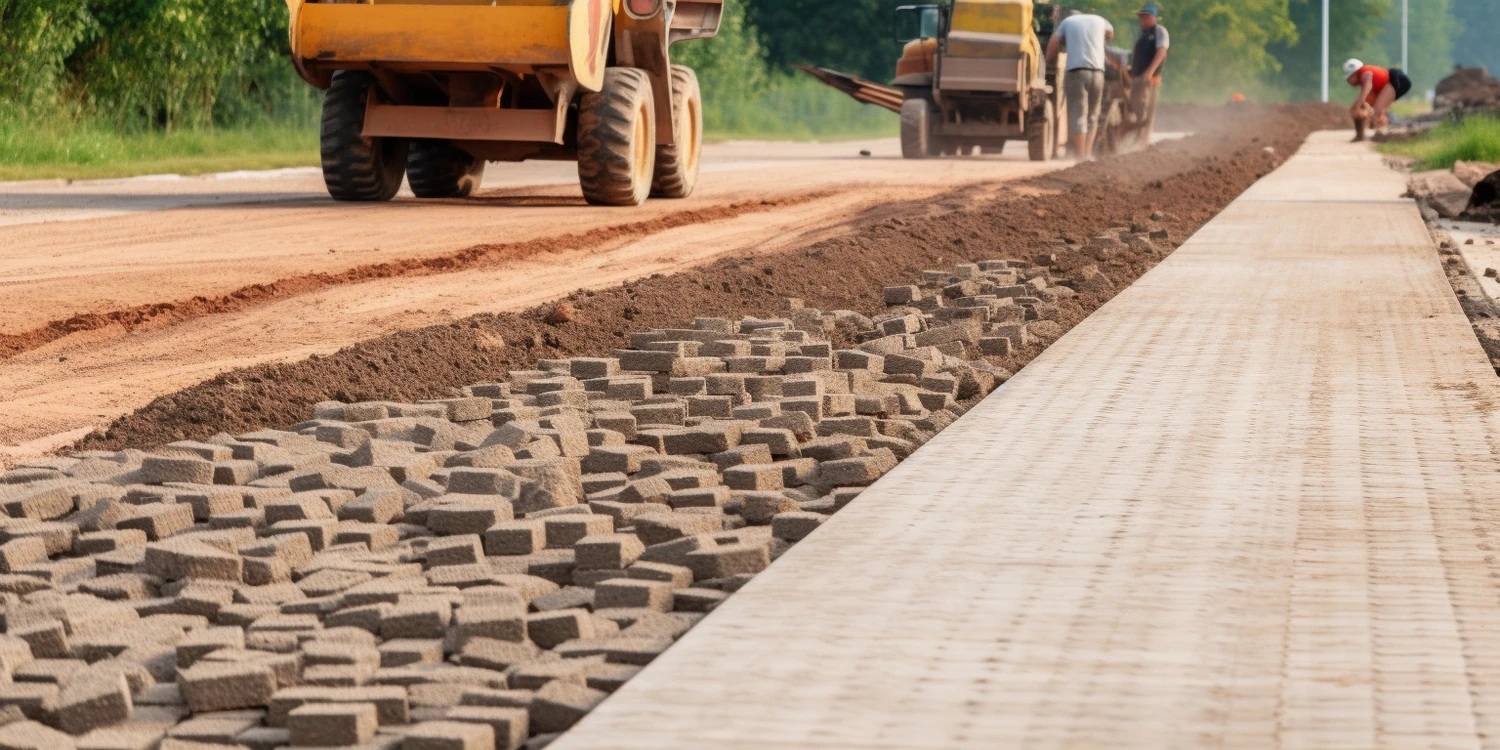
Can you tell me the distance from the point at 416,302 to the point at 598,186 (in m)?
5.76

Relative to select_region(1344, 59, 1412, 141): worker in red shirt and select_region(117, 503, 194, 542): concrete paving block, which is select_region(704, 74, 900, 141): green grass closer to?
select_region(1344, 59, 1412, 141): worker in red shirt

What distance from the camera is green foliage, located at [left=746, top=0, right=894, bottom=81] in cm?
5462

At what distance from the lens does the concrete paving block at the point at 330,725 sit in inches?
126

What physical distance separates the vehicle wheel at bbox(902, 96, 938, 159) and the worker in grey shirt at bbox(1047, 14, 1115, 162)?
209 cm

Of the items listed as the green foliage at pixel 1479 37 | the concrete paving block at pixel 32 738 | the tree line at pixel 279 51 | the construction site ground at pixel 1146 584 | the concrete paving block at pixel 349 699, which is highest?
the green foliage at pixel 1479 37

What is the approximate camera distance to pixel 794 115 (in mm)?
52656

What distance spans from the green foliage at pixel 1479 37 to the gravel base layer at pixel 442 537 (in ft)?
566

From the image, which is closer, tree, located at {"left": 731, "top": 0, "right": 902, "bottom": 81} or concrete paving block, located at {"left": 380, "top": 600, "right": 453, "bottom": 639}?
concrete paving block, located at {"left": 380, "top": 600, "right": 453, "bottom": 639}

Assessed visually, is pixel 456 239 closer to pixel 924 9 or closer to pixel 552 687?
pixel 552 687

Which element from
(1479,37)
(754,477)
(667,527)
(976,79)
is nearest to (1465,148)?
(976,79)

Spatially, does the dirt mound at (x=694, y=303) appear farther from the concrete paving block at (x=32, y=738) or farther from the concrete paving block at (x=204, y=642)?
the concrete paving block at (x=32, y=738)

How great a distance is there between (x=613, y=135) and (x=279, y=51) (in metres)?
15.4

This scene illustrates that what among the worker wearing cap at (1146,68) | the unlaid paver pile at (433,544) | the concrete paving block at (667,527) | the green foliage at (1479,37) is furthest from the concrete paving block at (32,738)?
the green foliage at (1479,37)

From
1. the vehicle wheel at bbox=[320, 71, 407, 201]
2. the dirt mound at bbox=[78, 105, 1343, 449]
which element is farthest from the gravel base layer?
the vehicle wheel at bbox=[320, 71, 407, 201]
